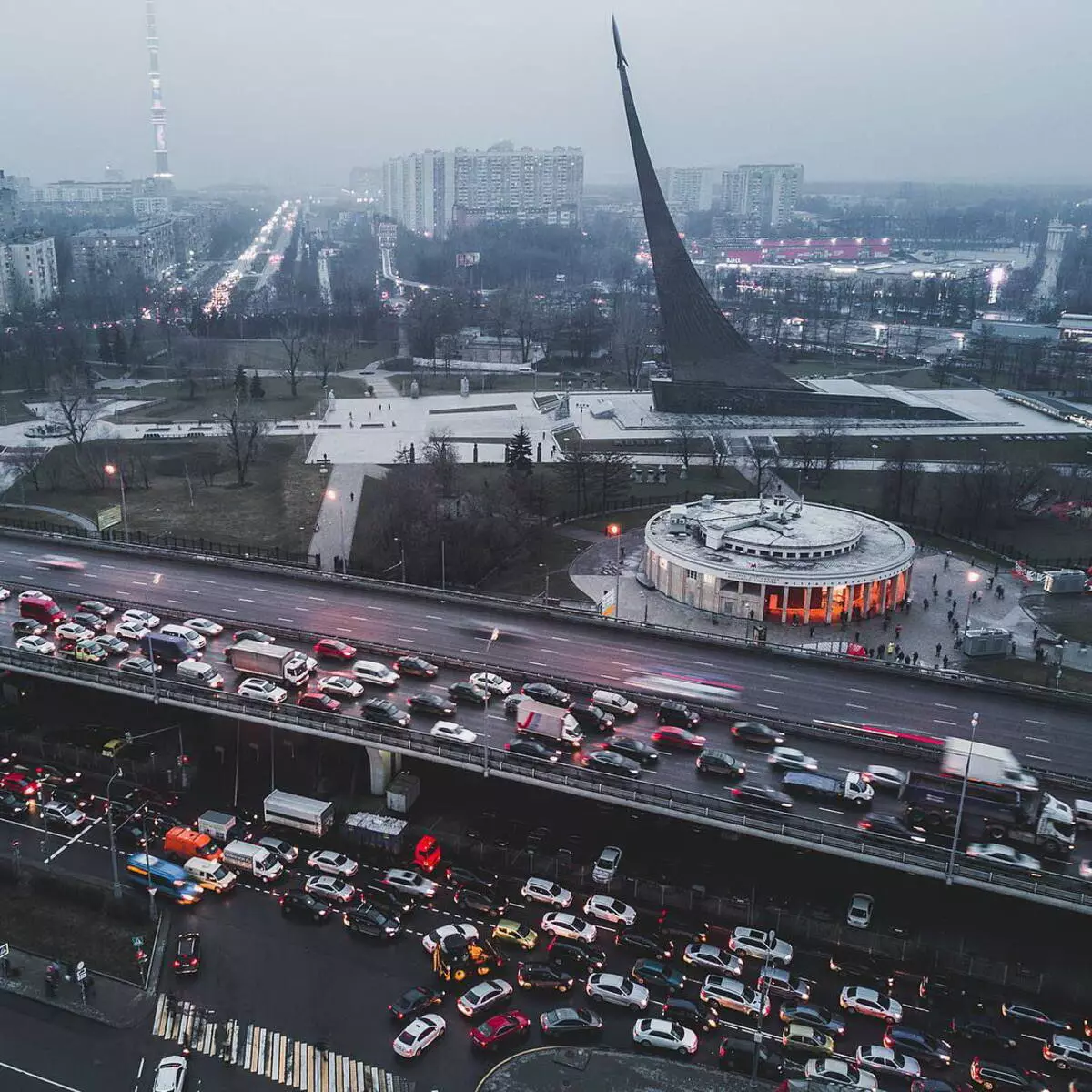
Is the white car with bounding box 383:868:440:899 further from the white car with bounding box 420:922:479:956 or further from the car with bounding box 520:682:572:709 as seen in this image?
the car with bounding box 520:682:572:709

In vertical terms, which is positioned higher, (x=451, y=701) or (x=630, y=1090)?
(x=451, y=701)

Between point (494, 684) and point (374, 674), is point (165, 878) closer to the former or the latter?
point (374, 674)

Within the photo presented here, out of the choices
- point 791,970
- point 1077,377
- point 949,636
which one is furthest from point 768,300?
point 791,970

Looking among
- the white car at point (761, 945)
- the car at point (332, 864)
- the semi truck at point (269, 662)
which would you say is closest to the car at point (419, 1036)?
the car at point (332, 864)

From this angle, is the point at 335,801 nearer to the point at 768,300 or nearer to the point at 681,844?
the point at 681,844

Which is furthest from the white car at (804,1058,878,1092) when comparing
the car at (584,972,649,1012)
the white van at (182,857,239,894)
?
the white van at (182,857,239,894)

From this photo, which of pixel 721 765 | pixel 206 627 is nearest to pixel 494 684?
pixel 721 765
